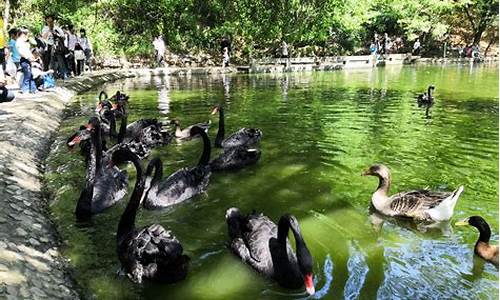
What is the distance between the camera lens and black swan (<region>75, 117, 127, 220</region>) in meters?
6.39

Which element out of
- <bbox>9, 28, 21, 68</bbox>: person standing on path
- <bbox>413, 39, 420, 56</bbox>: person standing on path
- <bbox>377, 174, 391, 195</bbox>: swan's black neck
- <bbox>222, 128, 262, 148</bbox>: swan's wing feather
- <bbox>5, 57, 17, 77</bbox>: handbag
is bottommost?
<bbox>377, 174, 391, 195</bbox>: swan's black neck

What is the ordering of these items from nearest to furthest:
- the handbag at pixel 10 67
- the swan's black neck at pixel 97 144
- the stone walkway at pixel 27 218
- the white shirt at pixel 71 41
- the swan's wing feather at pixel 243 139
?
1. the stone walkway at pixel 27 218
2. the swan's black neck at pixel 97 144
3. the swan's wing feather at pixel 243 139
4. the handbag at pixel 10 67
5. the white shirt at pixel 71 41

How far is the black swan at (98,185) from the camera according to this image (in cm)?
639

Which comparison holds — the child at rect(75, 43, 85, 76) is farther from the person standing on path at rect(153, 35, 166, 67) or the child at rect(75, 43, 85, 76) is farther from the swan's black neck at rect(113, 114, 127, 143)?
the swan's black neck at rect(113, 114, 127, 143)

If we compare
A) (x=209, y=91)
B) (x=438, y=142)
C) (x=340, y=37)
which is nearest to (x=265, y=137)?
(x=438, y=142)

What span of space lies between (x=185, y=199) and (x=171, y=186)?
0.27 metres

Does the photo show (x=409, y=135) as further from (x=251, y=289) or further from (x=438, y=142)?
(x=251, y=289)

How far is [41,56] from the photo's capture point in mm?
16547

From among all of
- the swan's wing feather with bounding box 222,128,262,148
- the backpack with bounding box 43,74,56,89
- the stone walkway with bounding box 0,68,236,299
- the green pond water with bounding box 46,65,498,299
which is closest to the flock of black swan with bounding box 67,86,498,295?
the green pond water with bounding box 46,65,498,299

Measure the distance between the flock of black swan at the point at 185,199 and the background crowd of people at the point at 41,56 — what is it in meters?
4.75

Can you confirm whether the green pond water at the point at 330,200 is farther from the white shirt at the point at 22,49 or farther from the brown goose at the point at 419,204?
the white shirt at the point at 22,49

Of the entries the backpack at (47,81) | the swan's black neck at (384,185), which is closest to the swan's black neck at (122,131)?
the swan's black neck at (384,185)

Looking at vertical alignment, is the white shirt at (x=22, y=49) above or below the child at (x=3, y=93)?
above

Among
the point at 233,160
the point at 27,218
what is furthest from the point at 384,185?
the point at 27,218
